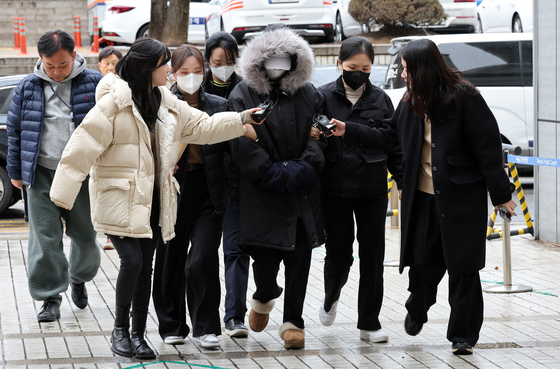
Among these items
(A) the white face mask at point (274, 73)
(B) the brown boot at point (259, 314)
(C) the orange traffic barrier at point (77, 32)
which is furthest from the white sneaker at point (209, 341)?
(C) the orange traffic barrier at point (77, 32)

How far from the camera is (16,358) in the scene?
460 cm

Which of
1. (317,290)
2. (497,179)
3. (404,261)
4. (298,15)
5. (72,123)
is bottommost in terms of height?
(317,290)

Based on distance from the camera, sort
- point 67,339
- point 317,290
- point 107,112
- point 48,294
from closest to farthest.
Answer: point 107,112, point 67,339, point 48,294, point 317,290

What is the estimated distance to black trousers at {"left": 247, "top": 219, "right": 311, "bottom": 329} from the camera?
484 centimetres

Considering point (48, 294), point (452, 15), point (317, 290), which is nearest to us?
point (48, 294)

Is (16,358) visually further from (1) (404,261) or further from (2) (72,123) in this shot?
(1) (404,261)

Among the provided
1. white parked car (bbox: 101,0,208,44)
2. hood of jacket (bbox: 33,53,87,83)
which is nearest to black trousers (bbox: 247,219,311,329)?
hood of jacket (bbox: 33,53,87,83)

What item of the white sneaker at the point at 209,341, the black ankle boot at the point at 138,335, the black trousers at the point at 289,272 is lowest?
the white sneaker at the point at 209,341

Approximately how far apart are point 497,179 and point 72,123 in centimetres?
288

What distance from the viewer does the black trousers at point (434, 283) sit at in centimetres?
477

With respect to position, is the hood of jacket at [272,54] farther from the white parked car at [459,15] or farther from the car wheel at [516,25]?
the white parked car at [459,15]

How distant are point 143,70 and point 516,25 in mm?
13871

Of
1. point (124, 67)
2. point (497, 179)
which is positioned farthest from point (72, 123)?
point (497, 179)

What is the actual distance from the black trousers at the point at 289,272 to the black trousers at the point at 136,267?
615mm
